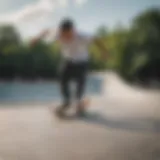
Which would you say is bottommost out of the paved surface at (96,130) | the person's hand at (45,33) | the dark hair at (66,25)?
the paved surface at (96,130)

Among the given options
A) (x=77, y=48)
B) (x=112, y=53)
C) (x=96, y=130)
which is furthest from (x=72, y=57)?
(x=96, y=130)

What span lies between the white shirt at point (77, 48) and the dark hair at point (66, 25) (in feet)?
0.12

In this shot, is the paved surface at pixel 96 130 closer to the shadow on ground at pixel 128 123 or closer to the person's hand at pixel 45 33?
the shadow on ground at pixel 128 123

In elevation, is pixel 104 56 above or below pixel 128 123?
above

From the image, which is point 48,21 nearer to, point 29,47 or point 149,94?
point 29,47

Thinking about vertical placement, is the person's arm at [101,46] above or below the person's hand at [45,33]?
below

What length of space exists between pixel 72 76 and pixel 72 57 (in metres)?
0.06

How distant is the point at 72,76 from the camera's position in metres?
1.09

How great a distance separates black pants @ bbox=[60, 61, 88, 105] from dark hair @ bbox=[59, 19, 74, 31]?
114 mm

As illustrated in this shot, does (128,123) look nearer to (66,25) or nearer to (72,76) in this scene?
(72,76)

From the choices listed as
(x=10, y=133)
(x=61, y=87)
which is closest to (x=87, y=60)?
(x=61, y=87)

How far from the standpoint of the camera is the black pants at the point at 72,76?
1.08 metres

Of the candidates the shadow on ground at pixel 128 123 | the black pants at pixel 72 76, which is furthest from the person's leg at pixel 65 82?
the shadow on ground at pixel 128 123

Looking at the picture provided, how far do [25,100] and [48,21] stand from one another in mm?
276
